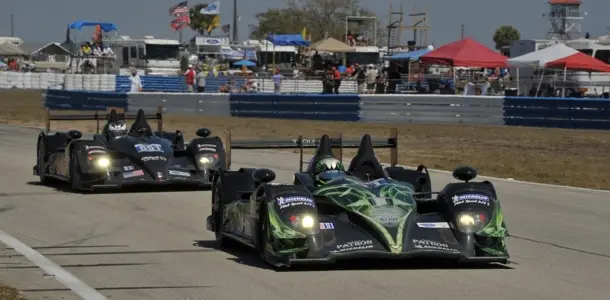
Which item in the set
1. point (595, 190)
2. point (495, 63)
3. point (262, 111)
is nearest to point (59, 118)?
point (595, 190)

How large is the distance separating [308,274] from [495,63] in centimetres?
3421

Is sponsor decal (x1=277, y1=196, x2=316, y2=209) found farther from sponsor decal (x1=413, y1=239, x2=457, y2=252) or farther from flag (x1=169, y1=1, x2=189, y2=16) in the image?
flag (x1=169, y1=1, x2=189, y2=16)

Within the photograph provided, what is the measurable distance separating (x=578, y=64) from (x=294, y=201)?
32326mm

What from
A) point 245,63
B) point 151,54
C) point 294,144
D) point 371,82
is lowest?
point 294,144

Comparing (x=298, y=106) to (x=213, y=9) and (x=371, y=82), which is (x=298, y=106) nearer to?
(x=371, y=82)

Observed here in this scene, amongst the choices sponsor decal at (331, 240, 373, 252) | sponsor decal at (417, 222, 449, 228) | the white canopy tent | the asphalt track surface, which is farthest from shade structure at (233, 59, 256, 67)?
sponsor decal at (331, 240, 373, 252)

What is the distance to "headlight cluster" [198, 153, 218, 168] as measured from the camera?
15.5m

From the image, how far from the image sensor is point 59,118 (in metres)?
17.0

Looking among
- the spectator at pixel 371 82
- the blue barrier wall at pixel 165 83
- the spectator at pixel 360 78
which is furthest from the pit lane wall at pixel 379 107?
the blue barrier wall at pixel 165 83

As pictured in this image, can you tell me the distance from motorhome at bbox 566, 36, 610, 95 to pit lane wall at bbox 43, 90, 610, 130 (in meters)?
8.65

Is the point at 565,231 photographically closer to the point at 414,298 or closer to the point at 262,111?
the point at 414,298

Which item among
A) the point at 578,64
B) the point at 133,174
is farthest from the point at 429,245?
the point at 578,64

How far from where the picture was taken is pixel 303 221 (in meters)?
8.66

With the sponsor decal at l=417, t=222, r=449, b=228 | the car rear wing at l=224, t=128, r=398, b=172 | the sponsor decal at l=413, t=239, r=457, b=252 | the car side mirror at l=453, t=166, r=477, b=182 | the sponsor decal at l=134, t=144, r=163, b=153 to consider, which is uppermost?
the car rear wing at l=224, t=128, r=398, b=172
